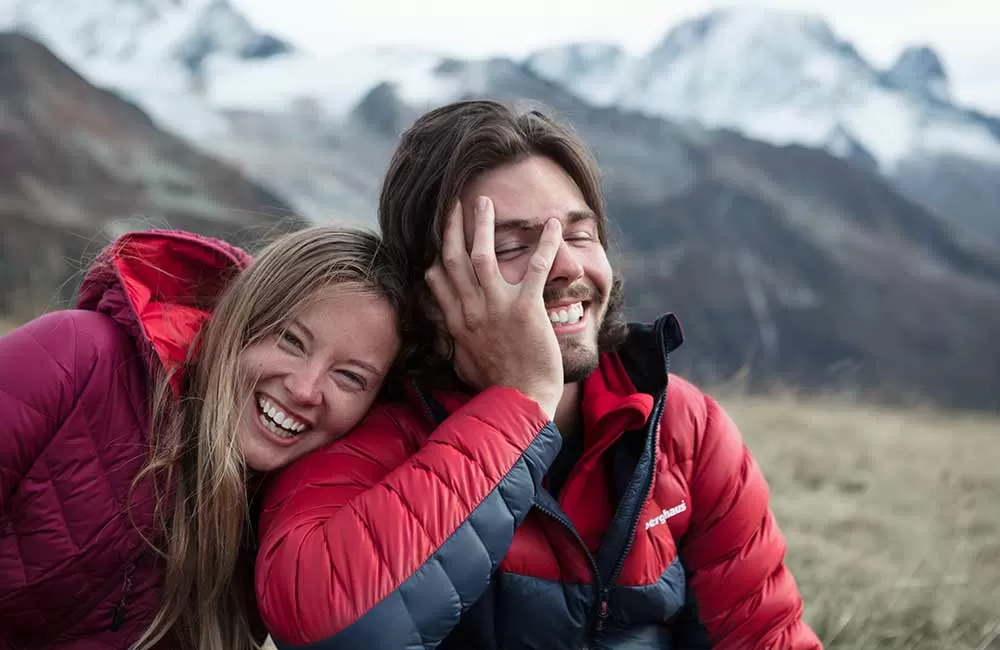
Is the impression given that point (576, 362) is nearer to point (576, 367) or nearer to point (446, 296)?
point (576, 367)

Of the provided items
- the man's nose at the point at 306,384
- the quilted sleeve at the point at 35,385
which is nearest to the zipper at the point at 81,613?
the quilted sleeve at the point at 35,385

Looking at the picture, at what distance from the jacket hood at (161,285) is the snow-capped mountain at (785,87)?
1230 centimetres

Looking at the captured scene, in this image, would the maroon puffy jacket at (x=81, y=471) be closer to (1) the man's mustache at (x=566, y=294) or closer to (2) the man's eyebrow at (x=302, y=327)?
(2) the man's eyebrow at (x=302, y=327)

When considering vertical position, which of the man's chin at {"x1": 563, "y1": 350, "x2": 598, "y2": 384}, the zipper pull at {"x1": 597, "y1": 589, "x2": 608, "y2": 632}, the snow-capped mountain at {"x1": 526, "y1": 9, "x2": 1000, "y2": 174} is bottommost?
the zipper pull at {"x1": 597, "y1": 589, "x2": 608, "y2": 632}

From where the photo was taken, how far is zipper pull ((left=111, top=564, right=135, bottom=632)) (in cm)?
199

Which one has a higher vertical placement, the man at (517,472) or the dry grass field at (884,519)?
the man at (517,472)

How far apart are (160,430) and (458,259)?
32.1 inches

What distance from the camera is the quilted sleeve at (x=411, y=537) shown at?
5.25 feet

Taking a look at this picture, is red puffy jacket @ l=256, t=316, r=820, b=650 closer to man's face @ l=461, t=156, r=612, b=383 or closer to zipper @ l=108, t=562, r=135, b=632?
man's face @ l=461, t=156, r=612, b=383

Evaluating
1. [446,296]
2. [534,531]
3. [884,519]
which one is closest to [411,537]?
[534,531]

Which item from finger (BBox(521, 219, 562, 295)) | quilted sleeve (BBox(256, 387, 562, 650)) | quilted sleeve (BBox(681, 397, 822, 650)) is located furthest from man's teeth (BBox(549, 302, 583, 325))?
quilted sleeve (BBox(681, 397, 822, 650))

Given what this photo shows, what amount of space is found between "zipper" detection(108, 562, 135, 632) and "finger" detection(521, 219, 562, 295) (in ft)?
3.72

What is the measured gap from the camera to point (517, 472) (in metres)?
1.76

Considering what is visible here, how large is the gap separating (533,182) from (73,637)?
1.55 m
